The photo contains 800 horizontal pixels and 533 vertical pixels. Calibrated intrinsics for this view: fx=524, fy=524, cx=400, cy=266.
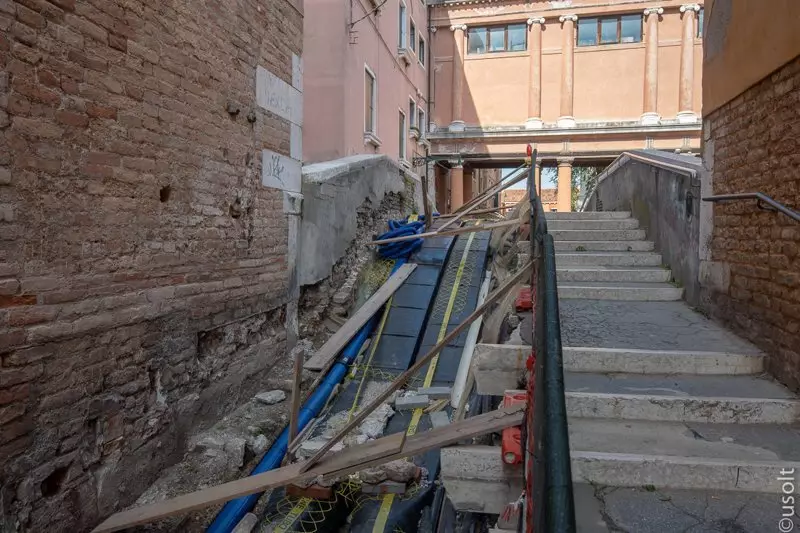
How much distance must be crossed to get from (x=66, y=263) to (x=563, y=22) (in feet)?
62.1

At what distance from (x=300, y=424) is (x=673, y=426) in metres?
3.13

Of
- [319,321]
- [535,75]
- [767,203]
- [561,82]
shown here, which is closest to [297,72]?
[319,321]

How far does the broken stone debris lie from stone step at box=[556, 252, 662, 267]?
10.5 feet

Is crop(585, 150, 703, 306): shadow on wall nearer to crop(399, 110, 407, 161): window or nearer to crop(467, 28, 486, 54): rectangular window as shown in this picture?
crop(399, 110, 407, 161): window

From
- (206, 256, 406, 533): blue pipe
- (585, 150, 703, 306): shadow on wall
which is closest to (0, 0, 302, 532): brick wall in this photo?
(206, 256, 406, 533): blue pipe

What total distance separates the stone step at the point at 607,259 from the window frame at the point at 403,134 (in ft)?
31.3

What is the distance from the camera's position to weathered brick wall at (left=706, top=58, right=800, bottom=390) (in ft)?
9.90

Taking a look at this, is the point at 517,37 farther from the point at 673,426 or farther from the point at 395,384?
the point at 673,426

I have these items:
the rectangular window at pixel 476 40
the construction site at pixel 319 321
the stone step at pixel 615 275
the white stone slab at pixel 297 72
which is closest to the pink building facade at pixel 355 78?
the construction site at pixel 319 321

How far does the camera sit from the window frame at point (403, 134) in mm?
14887

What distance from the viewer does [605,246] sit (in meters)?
6.27

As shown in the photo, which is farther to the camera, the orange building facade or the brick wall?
the orange building facade

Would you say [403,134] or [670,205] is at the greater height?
[403,134]

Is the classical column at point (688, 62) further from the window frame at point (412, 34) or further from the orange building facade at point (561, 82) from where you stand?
the window frame at point (412, 34)
